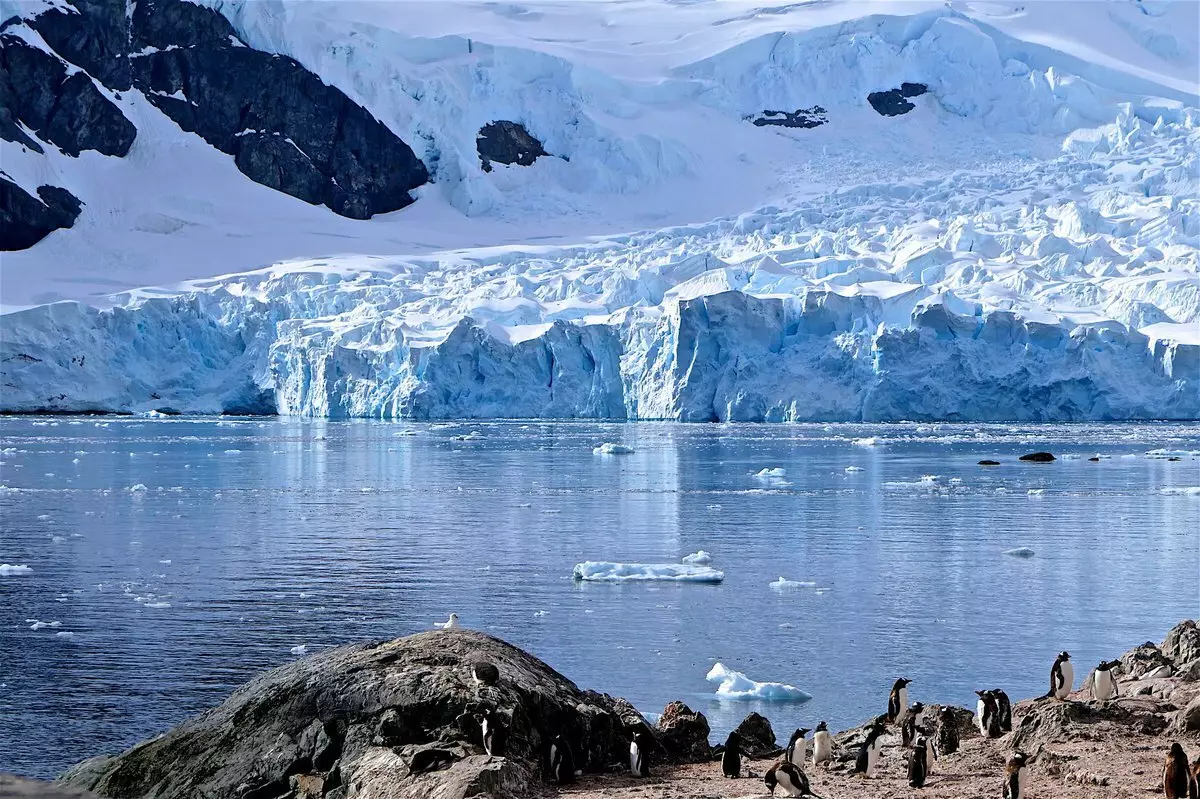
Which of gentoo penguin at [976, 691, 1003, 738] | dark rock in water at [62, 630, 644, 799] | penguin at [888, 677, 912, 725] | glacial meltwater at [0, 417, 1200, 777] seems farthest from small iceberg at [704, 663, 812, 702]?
dark rock in water at [62, 630, 644, 799]

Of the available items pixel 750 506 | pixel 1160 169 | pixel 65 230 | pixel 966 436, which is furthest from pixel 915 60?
pixel 750 506

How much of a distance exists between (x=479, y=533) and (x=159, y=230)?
79426mm

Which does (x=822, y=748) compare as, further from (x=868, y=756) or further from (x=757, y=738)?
(x=757, y=738)

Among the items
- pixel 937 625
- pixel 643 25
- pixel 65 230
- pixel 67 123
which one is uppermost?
pixel 643 25

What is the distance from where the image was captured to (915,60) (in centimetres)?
9600

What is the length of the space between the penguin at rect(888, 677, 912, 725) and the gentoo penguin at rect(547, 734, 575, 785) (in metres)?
2.42

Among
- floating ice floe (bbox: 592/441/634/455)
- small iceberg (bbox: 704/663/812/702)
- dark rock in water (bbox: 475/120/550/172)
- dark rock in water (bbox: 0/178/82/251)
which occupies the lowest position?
small iceberg (bbox: 704/663/812/702)

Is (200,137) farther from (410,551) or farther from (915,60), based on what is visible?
(410,551)

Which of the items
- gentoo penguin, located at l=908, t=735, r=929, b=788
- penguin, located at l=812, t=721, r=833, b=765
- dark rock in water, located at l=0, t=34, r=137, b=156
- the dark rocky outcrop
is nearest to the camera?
gentoo penguin, located at l=908, t=735, r=929, b=788

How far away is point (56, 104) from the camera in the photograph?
100562mm

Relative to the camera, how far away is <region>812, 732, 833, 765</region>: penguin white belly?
869 centimetres

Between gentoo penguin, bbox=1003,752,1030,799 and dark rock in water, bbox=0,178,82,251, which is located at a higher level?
dark rock in water, bbox=0,178,82,251

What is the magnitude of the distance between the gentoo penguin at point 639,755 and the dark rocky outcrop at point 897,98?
94.6 meters

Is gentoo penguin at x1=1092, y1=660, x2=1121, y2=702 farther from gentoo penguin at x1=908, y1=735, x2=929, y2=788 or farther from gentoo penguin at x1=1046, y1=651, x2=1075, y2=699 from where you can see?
gentoo penguin at x1=908, y1=735, x2=929, y2=788
